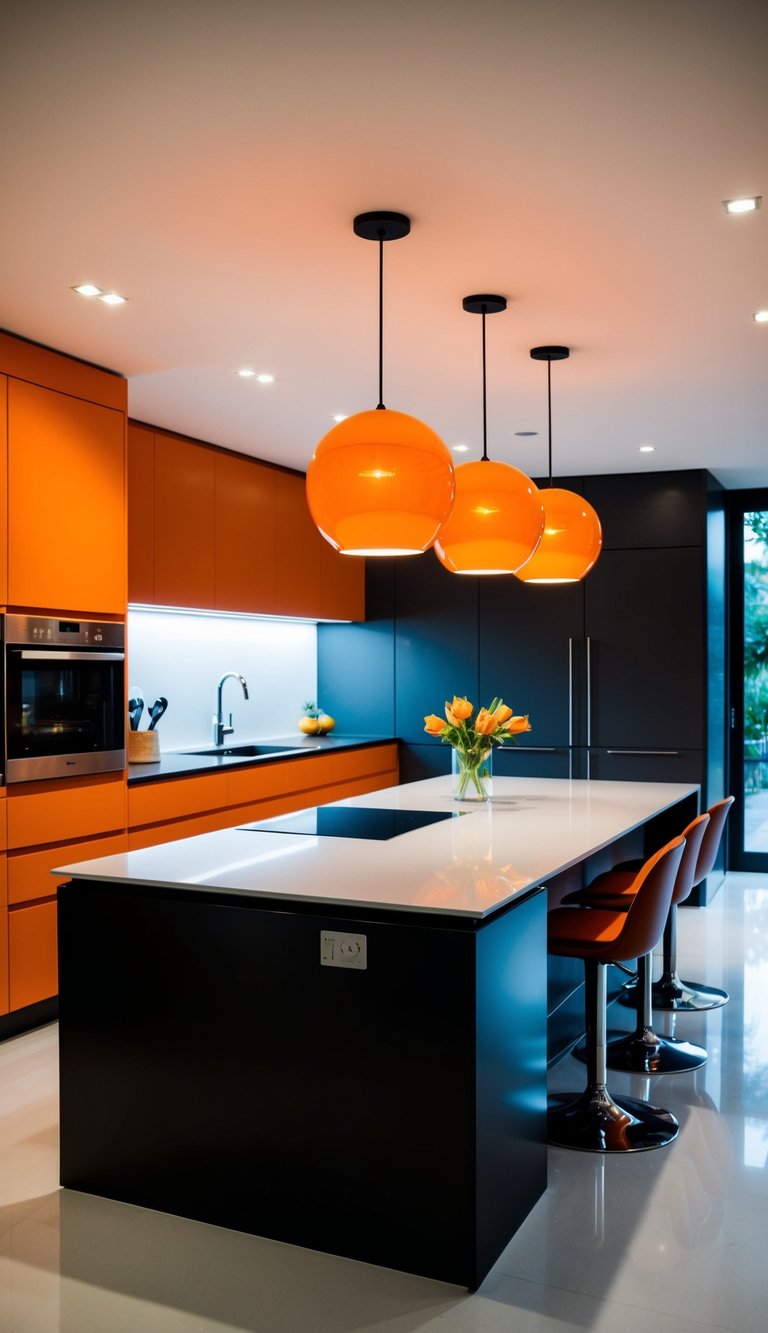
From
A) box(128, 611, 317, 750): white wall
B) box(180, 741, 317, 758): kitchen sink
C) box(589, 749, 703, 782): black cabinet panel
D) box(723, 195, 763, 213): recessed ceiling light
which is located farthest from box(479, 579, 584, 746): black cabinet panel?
box(723, 195, 763, 213): recessed ceiling light

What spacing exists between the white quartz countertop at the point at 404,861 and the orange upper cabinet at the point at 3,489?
1233 mm

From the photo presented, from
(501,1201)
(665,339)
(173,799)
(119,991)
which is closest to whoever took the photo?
(501,1201)

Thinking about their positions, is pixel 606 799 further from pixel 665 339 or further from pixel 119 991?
pixel 119 991

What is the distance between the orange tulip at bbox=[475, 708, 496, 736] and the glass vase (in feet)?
0.23

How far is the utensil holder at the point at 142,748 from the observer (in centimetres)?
504

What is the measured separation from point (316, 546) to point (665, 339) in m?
3.06

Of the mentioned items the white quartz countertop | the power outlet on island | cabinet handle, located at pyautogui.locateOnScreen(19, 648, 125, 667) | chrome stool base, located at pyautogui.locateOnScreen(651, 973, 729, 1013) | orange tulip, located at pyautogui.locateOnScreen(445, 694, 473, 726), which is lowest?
chrome stool base, located at pyautogui.locateOnScreen(651, 973, 729, 1013)

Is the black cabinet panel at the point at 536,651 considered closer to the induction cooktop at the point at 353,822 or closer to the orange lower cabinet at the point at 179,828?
the orange lower cabinet at the point at 179,828

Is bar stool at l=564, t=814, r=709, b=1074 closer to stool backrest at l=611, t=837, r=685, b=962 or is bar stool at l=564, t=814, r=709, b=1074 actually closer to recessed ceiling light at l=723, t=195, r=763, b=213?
stool backrest at l=611, t=837, r=685, b=962

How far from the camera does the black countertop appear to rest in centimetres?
464

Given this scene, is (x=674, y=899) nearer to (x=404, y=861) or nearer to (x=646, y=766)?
(x=404, y=861)

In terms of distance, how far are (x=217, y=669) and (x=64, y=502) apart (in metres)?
2.29

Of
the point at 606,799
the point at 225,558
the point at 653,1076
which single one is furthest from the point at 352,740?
the point at 653,1076

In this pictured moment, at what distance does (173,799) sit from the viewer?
15.1 ft
